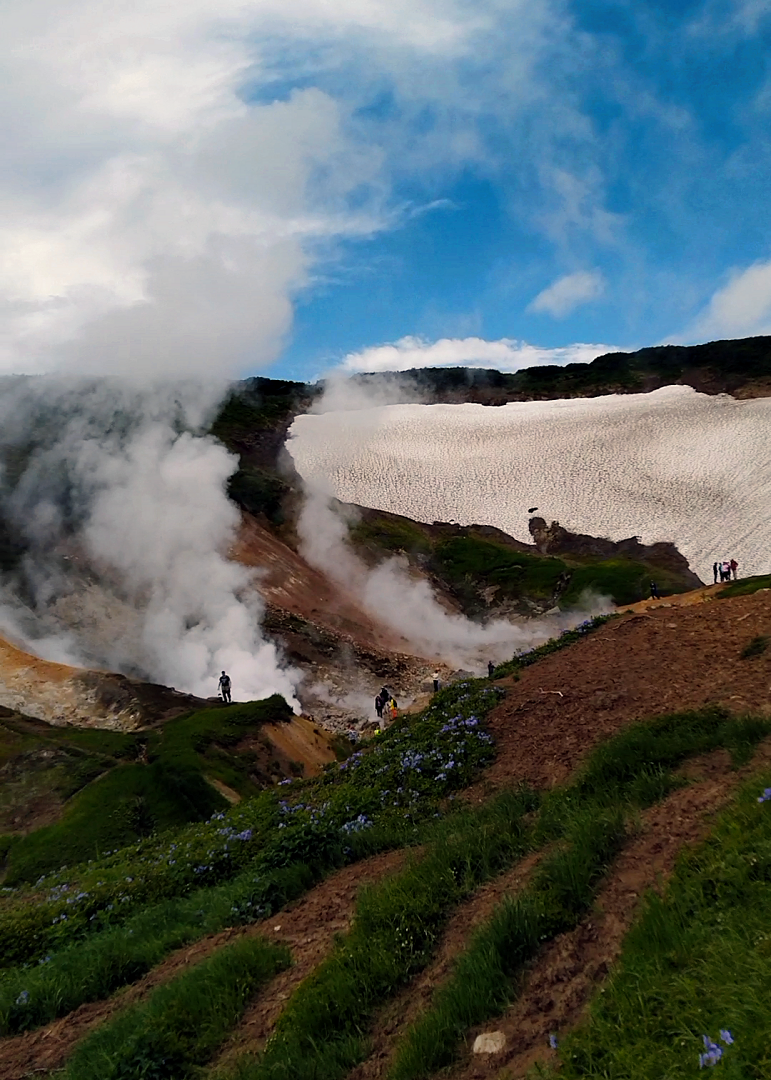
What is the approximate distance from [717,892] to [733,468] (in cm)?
7385

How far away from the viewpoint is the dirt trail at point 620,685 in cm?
909

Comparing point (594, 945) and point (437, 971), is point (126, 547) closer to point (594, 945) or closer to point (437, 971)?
point (437, 971)

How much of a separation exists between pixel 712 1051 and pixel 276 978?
Result: 3.93 meters

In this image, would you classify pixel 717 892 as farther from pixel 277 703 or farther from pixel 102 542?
pixel 102 542

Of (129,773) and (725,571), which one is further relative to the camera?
(725,571)

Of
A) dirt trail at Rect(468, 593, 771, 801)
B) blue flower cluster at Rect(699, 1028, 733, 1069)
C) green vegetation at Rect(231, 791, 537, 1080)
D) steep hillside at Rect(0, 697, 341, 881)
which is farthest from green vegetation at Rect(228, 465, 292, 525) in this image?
blue flower cluster at Rect(699, 1028, 733, 1069)

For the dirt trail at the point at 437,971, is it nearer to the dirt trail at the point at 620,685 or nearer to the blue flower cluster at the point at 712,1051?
the blue flower cluster at the point at 712,1051

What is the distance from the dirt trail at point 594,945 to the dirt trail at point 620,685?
9.54 feet

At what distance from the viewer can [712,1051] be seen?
2.83 meters

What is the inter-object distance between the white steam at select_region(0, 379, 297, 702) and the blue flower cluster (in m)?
31.5

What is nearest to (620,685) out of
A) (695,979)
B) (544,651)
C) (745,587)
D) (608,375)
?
(544,651)

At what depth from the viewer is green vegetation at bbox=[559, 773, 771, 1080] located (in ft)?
9.78

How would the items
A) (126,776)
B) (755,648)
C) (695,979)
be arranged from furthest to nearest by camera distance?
(126,776) → (755,648) → (695,979)

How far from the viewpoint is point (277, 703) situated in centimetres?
2722
